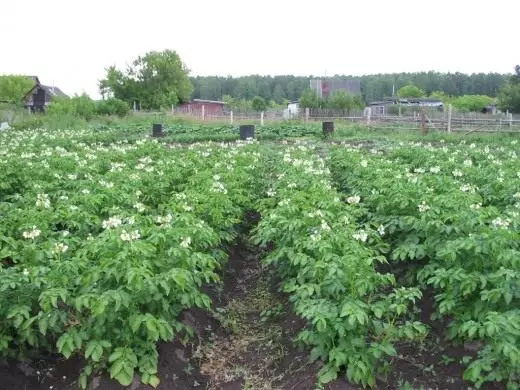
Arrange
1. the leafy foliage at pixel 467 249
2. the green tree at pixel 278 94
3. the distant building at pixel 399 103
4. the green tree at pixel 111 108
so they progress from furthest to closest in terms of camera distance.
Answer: the green tree at pixel 278 94, the distant building at pixel 399 103, the green tree at pixel 111 108, the leafy foliage at pixel 467 249

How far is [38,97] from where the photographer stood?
194ft

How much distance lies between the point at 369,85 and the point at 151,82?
55.5 meters

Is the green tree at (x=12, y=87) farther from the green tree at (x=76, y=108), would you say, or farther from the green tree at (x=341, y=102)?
the green tree at (x=341, y=102)

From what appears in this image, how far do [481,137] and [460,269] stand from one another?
20.4m

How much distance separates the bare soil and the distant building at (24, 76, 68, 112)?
43.5 meters

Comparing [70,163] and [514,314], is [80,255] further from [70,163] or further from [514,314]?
[70,163]

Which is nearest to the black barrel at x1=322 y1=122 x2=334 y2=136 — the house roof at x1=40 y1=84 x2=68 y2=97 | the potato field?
the potato field

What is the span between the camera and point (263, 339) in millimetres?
5363

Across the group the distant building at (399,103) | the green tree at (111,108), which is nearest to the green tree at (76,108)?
the green tree at (111,108)

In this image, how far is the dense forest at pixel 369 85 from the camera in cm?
10538

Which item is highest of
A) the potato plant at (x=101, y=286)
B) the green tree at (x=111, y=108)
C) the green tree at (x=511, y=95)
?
the green tree at (x=511, y=95)

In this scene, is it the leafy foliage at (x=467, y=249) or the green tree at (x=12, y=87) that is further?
the green tree at (x=12, y=87)

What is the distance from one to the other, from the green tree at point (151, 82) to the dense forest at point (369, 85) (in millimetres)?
40404

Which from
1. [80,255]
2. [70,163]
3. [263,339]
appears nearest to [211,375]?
[263,339]
